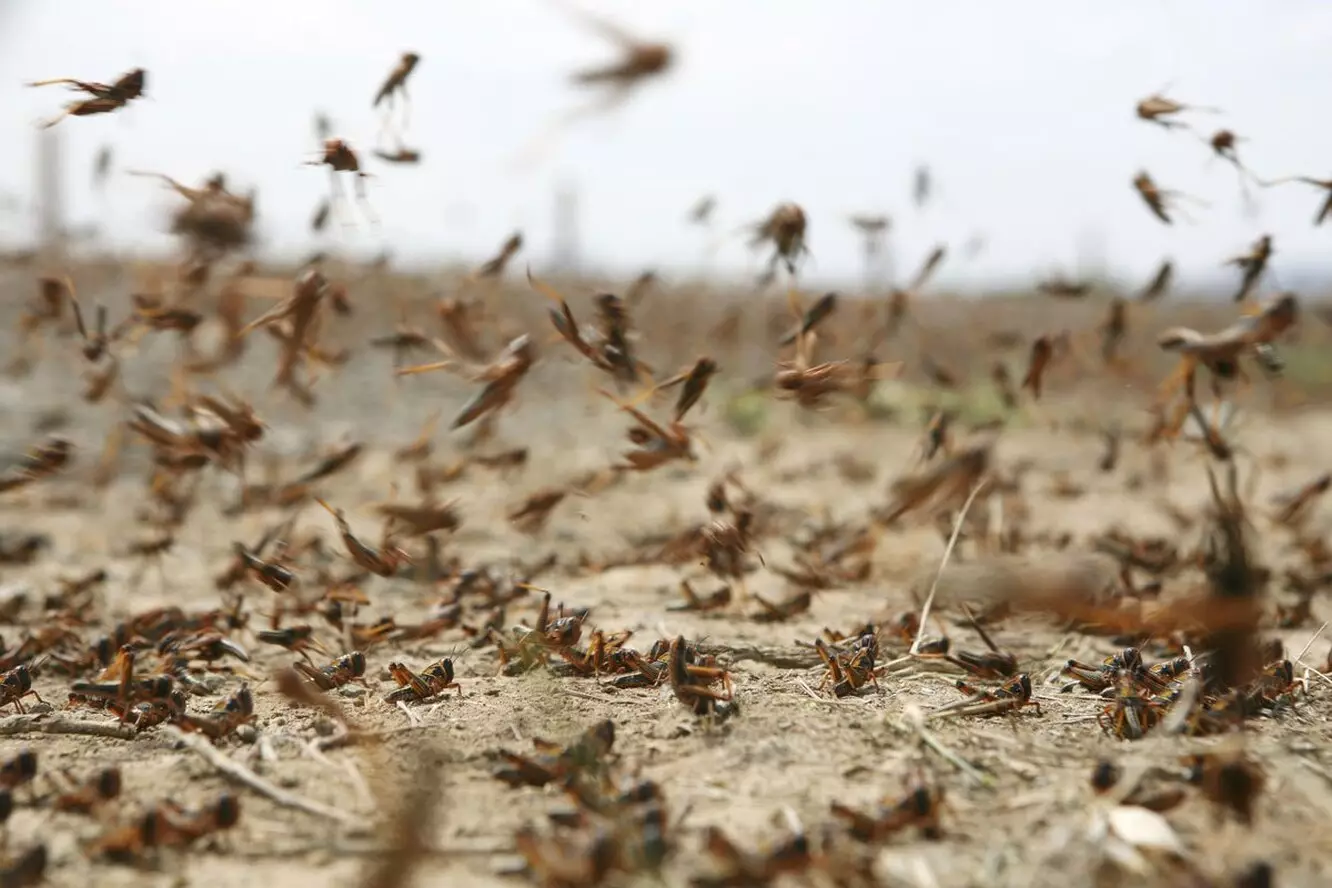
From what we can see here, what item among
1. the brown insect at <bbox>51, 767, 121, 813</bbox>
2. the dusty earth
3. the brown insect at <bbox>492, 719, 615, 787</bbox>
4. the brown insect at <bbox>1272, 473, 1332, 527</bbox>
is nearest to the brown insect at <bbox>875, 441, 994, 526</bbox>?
the dusty earth

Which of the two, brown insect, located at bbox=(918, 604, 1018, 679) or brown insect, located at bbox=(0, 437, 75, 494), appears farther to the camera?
brown insect, located at bbox=(0, 437, 75, 494)

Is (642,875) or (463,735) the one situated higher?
(642,875)

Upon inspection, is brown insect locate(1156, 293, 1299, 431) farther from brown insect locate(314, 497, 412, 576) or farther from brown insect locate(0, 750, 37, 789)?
brown insect locate(0, 750, 37, 789)

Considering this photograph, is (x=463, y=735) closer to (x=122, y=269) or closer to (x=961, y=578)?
(x=961, y=578)

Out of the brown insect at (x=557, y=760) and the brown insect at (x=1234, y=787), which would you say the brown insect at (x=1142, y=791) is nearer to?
the brown insect at (x=1234, y=787)

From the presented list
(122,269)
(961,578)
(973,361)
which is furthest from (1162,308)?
(961,578)

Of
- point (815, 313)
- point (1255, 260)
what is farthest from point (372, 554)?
point (1255, 260)
